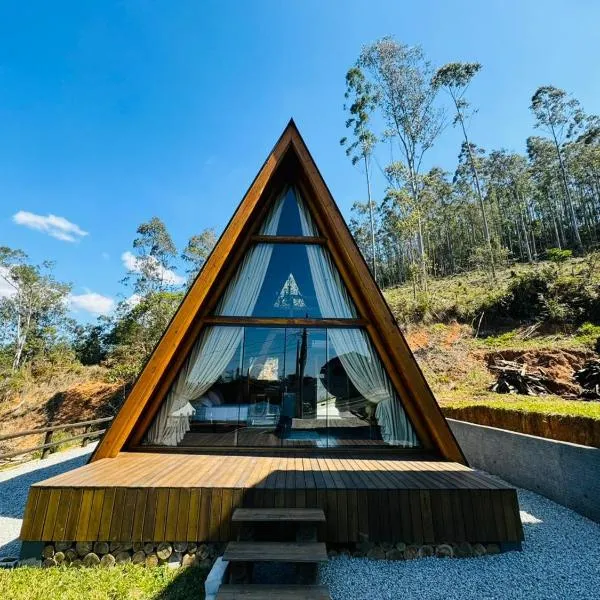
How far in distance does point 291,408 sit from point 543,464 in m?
3.47

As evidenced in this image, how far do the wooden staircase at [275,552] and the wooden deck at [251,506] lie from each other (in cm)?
18

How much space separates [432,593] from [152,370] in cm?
350

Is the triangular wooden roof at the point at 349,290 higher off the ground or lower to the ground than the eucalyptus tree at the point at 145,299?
lower

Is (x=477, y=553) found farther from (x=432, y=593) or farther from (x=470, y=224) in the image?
(x=470, y=224)

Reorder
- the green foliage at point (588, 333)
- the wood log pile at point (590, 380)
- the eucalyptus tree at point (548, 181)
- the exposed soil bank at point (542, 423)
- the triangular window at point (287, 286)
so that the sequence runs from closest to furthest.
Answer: the exposed soil bank at point (542, 423), the triangular window at point (287, 286), the wood log pile at point (590, 380), the green foliage at point (588, 333), the eucalyptus tree at point (548, 181)

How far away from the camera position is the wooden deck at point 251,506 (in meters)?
2.89

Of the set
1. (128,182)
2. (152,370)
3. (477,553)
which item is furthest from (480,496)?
(128,182)

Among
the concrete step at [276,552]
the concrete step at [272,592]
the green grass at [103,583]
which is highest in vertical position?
the concrete step at [276,552]

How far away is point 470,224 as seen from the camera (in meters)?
35.4

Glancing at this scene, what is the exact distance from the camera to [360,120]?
70.2ft

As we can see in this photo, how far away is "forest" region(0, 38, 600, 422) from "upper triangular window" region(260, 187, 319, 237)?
13.4 m

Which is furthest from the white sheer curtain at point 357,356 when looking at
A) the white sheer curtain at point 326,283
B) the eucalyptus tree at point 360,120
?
the eucalyptus tree at point 360,120

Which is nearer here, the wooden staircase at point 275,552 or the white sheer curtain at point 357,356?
the wooden staircase at point 275,552

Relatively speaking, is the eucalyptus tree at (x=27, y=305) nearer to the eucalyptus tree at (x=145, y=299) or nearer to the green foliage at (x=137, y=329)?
the eucalyptus tree at (x=145, y=299)
